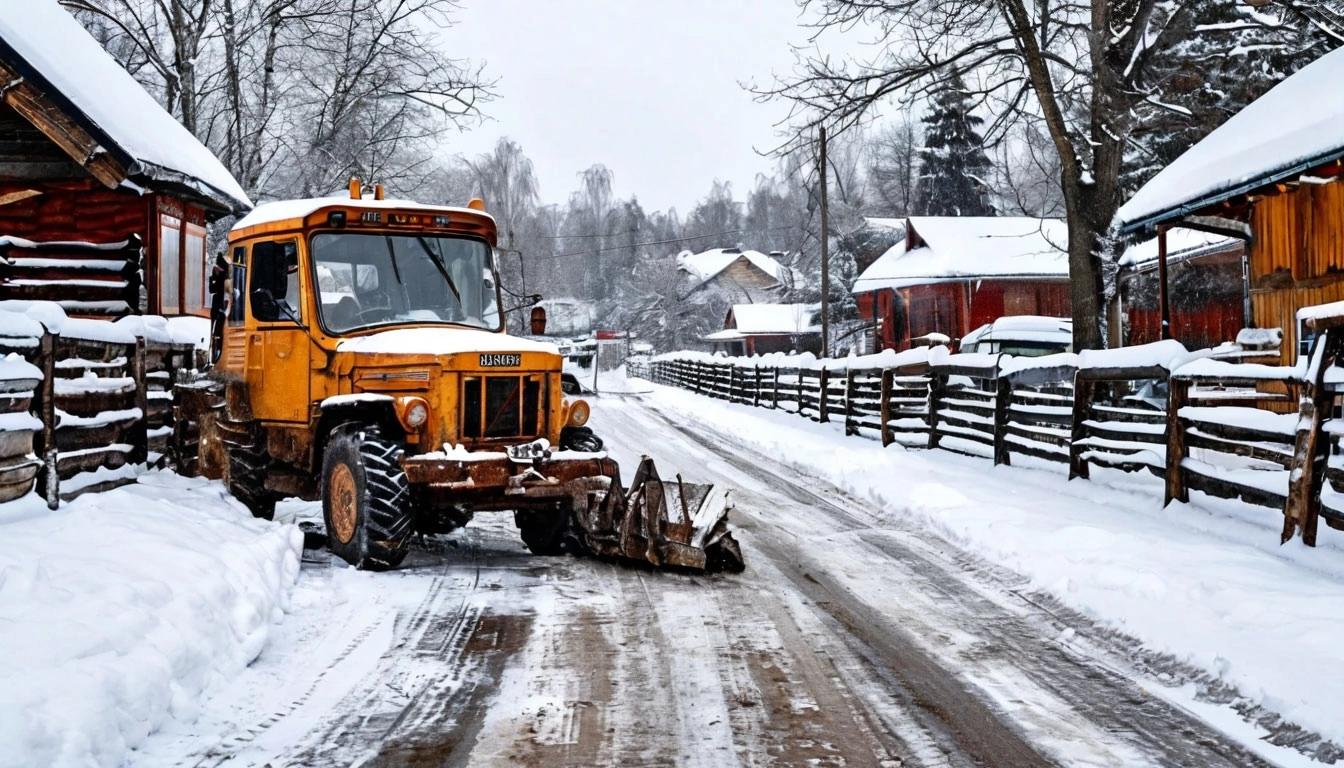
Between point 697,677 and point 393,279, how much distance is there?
15.4 feet

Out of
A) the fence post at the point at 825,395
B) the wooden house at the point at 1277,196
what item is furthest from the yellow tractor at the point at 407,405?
the fence post at the point at 825,395

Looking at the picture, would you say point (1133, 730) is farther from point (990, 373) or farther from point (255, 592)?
point (990, 373)

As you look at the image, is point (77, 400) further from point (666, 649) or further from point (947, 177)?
point (947, 177)

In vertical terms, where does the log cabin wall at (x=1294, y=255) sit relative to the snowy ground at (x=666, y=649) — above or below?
above

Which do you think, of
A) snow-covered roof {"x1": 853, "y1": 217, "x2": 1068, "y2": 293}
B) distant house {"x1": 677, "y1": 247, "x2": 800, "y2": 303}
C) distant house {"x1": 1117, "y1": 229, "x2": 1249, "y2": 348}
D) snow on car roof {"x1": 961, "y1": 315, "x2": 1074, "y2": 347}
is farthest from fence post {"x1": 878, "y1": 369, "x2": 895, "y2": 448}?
distant house {"x1": 677, "y1": 247, "x2": 800, "y2": 303}

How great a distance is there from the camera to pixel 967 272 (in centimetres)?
4456

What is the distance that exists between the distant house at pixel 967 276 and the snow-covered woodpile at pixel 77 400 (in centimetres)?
3772

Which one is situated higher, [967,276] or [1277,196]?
[967,276]

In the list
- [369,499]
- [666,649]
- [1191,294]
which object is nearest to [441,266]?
[369,499]

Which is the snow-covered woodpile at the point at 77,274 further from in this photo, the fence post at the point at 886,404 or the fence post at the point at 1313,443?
the fence post at the point at 1313,443

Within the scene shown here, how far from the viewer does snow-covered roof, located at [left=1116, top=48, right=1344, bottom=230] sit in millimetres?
12094

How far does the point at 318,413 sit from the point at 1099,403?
25.6 feet

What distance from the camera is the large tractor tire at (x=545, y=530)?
8.97 meters

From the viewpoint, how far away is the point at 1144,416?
10.8m
